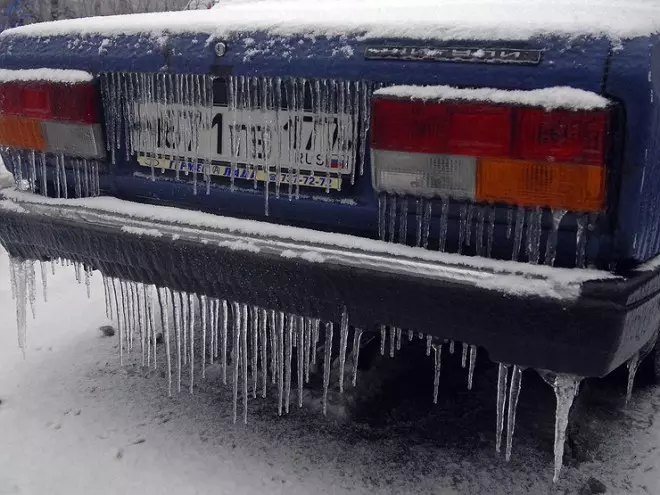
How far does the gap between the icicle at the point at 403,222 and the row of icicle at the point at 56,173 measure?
118cm

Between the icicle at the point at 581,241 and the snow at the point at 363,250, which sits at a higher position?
the icicle at the point at 581,241

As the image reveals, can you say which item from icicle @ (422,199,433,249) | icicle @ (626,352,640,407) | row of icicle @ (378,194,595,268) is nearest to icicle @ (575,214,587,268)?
row of icicle @ (378,194,595,268)

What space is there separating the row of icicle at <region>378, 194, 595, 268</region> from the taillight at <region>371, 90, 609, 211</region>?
0.03 metres

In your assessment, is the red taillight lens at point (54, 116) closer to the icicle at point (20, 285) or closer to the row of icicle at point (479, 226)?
the icicle at point (20, 285)

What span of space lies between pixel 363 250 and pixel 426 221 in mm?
191

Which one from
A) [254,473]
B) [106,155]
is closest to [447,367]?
[254,473]

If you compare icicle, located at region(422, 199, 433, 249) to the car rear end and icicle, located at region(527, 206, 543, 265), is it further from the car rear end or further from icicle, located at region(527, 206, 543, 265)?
icicle, located at region(527, 206, 543, 265)

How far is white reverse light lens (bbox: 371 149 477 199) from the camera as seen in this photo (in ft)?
5.44

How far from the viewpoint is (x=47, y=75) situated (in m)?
2.24

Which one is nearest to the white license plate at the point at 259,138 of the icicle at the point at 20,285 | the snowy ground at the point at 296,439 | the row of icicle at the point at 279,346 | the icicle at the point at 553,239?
the row of icicle at the point at 279,346

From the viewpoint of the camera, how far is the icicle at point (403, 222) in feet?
5.83

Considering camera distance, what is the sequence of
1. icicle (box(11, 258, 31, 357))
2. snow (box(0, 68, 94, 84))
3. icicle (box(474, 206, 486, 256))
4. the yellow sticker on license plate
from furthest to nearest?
icicle (box(11, 258, 31, 357)) < snow (box(0, 68, 94, 84)) < the yellow sticker on license plate < icicle (box(474, 206, 486, 256))

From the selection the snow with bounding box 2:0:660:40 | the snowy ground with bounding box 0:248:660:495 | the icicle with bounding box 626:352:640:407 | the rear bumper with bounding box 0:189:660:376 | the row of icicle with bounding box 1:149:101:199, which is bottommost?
the snowy ground with bounding box 0:248:660:495

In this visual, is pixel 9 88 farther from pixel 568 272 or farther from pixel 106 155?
pixel 568 272
